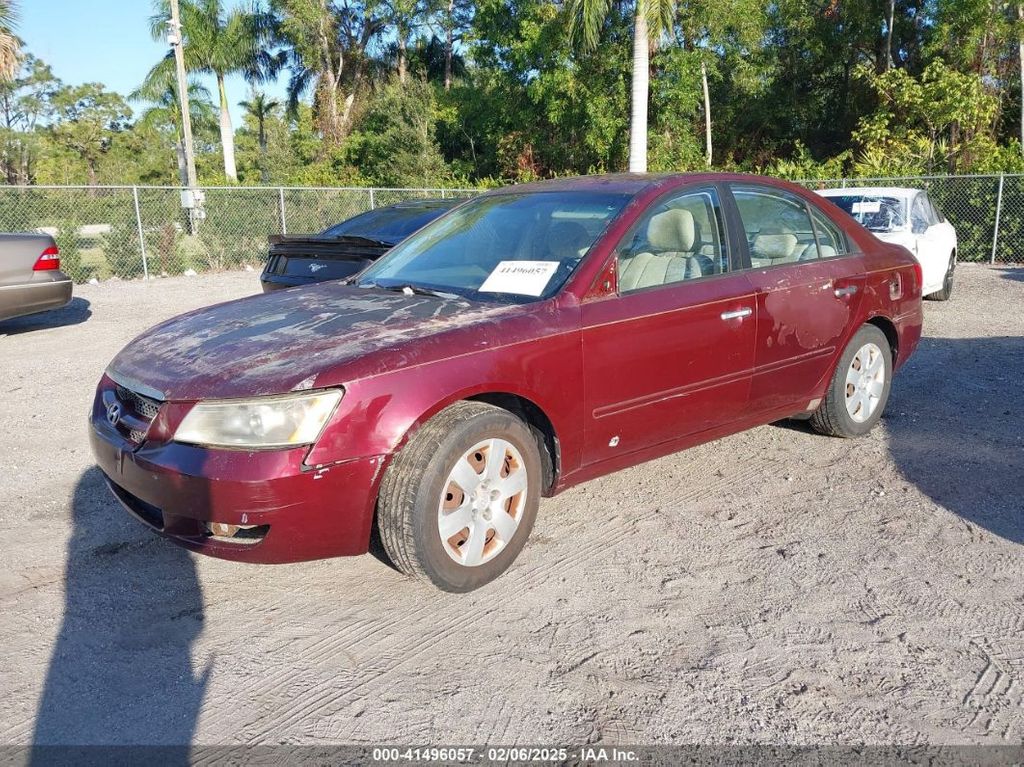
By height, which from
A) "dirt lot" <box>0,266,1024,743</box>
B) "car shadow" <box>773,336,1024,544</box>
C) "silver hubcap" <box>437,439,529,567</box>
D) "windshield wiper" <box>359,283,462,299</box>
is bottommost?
"dirt lot" <box>0,266,1024,743</box>

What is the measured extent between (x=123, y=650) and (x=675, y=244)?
3045mm

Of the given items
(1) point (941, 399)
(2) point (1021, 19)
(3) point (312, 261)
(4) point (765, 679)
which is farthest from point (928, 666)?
(2) point (1021, 19)

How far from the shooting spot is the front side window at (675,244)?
12.8 ft

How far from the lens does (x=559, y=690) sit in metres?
2.72

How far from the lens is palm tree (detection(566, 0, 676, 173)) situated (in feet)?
52.6

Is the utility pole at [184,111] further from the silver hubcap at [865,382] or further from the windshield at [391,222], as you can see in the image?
the silver hubcap at [865,382]

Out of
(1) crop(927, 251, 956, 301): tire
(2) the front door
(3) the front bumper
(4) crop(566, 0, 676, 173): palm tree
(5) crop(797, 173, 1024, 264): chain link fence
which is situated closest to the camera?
(3) the front bumper

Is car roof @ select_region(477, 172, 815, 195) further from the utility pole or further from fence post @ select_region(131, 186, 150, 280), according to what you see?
the utility pole

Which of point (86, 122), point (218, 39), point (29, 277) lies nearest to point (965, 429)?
point (29, 277)

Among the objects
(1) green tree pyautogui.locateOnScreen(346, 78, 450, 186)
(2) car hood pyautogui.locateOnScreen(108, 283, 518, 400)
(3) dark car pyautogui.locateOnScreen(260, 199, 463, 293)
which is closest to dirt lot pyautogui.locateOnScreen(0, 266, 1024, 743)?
(2) car hood pyautogui.locateOnScreen(108, 283, 518, 400)

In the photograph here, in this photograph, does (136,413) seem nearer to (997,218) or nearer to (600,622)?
(600,622)

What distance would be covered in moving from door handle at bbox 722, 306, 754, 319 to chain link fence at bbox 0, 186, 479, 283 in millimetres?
11459

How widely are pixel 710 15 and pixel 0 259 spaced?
21147 mm

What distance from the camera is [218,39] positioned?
33250 mm
